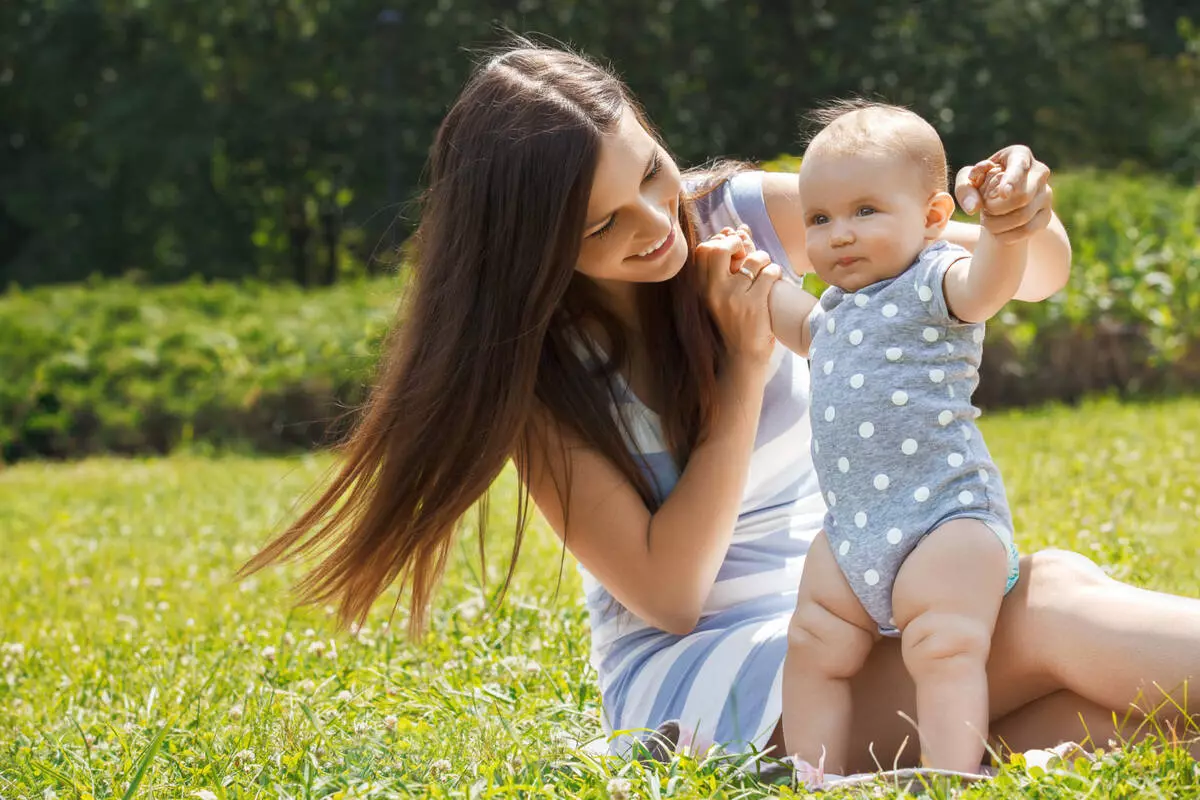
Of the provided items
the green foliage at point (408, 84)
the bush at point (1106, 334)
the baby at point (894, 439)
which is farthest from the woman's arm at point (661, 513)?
the green foliage at point (408, 84)

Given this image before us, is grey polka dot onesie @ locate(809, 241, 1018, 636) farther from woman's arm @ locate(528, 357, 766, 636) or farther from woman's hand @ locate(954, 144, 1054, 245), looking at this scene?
woman's arm @ locate(528, 357, 766, 636)

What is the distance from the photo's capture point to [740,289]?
104 inches

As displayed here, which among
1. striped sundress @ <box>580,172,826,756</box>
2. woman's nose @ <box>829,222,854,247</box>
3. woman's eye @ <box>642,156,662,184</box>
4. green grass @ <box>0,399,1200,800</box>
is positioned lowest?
green grass @ <box>0,399,1200,800</box>

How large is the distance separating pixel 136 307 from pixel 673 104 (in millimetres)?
8282

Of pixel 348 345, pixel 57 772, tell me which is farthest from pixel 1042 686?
pixel 348 345

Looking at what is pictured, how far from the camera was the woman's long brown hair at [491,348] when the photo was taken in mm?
2449

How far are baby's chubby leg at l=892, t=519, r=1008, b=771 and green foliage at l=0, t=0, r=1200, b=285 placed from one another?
48.2ft

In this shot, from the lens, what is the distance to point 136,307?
11383 millimetres

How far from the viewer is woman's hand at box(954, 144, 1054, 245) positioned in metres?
2.03

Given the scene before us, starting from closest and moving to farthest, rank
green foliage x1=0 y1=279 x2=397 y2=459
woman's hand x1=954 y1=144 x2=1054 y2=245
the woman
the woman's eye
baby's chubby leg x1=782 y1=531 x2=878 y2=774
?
1. woman's hand x1=954 y1=144 x2=1054 y2=245
2. baby's chubby leg x1=782 y1=531 x2=878 y2=774
3. the woman
4. the woman's eye
5. green foliage x1=0 y1=279 x2=397 y2=459

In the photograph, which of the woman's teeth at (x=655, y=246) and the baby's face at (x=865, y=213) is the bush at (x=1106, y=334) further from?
the baby's face at (x=865, y=213)

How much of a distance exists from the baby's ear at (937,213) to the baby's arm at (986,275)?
15cm

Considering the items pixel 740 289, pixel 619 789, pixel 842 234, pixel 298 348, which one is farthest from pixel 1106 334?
pixel 619 789

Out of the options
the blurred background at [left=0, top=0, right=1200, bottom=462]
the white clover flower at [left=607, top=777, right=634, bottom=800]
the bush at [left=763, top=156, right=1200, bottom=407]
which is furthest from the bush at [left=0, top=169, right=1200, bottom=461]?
the white clover flower at [left=607, top=777, right=634, bottom=800]
